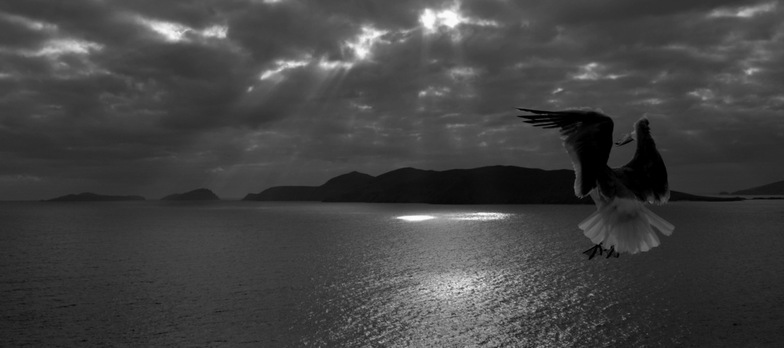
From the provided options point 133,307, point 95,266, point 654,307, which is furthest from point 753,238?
point 95,266

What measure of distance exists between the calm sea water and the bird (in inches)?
2092

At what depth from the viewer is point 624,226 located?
209 inches

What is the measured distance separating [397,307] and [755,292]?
53.7 m

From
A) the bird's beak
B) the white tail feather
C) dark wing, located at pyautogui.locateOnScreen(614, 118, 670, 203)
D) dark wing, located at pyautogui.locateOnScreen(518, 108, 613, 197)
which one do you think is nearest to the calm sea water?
the white tail feather

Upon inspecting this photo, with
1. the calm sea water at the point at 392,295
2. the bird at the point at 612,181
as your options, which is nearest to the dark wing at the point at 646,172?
the bird at the point at 612,181

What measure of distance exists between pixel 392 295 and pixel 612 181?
239ft

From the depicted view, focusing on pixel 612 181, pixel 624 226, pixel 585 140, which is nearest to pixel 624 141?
pixel 612 181

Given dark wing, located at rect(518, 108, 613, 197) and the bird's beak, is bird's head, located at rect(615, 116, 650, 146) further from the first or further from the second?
dark wing, located at rect(518, 108, 613, 197)

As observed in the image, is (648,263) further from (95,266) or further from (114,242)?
(114,242)

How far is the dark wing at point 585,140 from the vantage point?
4137 mm

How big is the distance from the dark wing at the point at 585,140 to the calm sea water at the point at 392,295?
54.3 m

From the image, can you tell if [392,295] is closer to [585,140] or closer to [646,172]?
[646,172]

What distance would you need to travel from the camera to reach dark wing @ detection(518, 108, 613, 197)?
4.14 meters

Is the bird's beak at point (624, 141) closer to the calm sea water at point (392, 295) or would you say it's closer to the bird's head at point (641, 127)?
the bird's head at point (641, 127)
